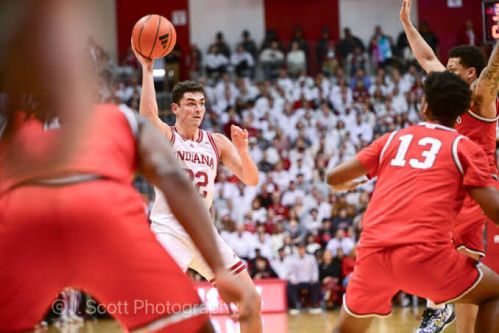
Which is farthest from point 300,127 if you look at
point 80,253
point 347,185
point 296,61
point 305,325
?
point 80,253

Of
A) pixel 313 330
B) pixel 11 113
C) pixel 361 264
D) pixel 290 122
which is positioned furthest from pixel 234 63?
pixel 11 113

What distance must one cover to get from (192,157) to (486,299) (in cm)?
309

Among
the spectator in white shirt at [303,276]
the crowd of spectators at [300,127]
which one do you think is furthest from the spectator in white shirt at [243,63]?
the spectator in white shirt at [303,276]

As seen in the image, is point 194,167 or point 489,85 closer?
point 489,85

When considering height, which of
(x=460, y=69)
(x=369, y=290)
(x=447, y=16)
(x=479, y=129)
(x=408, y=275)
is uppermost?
(x=447, y=16)

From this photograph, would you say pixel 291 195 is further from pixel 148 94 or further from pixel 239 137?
pixel 148 94

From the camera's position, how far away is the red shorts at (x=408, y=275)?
462 cm

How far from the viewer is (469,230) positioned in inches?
265

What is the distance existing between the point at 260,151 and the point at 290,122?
1602 mm

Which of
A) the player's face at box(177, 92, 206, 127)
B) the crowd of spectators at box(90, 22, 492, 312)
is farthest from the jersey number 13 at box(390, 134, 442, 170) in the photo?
the crowd of spectators at box(90, 22, 492, 312)

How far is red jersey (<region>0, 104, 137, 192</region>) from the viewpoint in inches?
108

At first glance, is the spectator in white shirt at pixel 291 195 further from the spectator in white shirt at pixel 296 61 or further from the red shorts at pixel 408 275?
the red shorts at pixel 408 275

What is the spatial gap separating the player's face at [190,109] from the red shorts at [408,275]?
9.59 ft

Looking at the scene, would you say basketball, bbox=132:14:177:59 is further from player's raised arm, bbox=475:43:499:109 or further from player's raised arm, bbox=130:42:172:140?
player's raised arm, bbox=475:43:499:109
